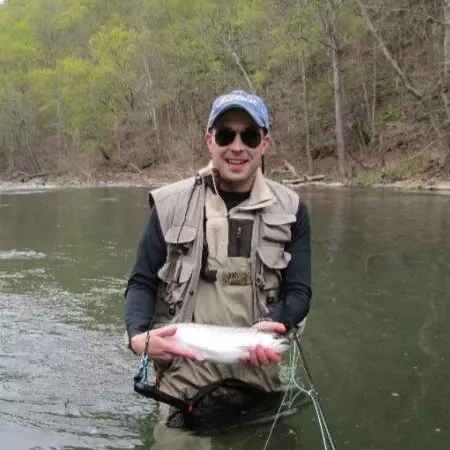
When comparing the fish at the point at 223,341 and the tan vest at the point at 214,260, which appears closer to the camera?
the fish at the point at 223,341

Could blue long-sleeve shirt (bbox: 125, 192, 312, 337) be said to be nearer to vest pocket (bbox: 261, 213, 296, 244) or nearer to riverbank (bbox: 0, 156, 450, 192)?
vest pocket (bbox: 261, 213, 296, 244)

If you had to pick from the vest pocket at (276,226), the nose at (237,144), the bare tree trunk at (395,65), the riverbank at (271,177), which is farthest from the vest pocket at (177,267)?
the bare tree trunk at (395,65)

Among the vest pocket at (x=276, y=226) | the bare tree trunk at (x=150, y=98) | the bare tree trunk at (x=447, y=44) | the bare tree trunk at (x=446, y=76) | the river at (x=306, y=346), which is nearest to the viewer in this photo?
the vest pocket at (x=276, y=226)

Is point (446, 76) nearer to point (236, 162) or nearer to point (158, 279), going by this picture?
point (236, 162)

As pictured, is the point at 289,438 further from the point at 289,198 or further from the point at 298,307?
the point at 289,198

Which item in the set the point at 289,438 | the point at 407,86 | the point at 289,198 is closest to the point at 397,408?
the point at 289,438

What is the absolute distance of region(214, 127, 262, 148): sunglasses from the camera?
11.6 ft

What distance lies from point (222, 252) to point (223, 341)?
1.91ft

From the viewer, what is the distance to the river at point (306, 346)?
15.2ft

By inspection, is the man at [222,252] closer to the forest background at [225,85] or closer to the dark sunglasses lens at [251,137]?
the dark sunglasses lens at [251,137]

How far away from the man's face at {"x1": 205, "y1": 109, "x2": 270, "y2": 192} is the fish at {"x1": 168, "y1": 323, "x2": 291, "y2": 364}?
0.87m

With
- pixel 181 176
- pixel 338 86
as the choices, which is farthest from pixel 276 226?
pixel 181 176

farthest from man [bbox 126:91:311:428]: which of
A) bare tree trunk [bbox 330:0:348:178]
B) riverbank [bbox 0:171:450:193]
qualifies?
bare tree trunk [bbox 330:0:348:178]

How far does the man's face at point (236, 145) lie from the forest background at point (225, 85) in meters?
21.3
